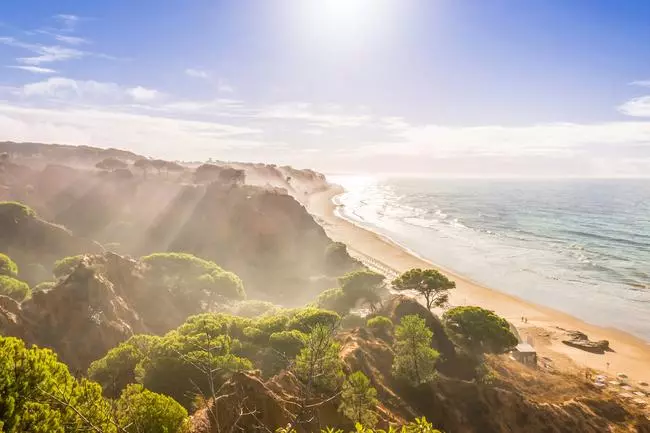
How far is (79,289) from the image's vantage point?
34594 mm

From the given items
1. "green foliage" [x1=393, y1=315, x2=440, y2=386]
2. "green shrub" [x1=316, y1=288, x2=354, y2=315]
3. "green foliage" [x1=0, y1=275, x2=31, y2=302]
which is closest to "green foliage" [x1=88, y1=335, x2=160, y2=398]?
"green foliage" [x1=393, y1=315, x2=440, y2=386]

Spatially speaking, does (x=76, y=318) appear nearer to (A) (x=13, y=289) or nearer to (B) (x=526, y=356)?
(A) (x=13, y=289)

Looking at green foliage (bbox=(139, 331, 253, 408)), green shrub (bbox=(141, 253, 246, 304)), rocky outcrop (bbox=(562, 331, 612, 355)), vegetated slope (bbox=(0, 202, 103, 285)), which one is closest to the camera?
green foliage (bbox=(139, 331, 253, 408))

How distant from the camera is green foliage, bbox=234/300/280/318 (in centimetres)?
4934

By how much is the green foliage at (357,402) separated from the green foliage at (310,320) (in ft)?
40.1

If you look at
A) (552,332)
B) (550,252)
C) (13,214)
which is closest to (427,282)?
(552,332)

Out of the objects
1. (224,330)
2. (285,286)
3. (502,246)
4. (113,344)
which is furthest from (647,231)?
(113,344)

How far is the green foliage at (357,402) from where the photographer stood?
24.0m

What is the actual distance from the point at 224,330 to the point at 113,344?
9.14 meters

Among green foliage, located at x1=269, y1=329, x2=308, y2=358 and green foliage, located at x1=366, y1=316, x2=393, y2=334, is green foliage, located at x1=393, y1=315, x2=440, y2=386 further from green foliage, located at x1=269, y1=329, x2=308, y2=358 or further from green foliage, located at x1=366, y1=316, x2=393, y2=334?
green foliage, located at x1=269, y1=329, x2=308, y2=358

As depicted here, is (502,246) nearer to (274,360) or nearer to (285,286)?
(285,286)

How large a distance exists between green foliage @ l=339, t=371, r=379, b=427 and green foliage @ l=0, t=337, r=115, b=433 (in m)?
12.6

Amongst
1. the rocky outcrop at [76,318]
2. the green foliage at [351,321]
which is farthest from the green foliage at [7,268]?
Answer: the green foliage at [351,321]

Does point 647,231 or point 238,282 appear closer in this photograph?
point 238,282
